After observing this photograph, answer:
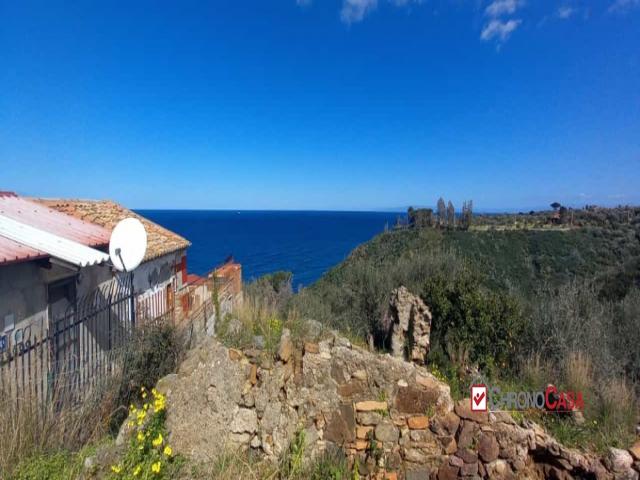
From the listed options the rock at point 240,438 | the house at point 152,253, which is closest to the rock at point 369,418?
the rock at point 240,438

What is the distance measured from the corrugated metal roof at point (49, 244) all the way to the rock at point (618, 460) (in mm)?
7912

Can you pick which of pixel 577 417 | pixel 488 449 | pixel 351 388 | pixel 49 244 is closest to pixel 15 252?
pixel 49 244

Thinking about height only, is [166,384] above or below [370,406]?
above

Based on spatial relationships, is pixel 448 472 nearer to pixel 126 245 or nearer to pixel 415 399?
pixel 415 399

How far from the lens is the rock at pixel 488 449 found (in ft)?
13.6

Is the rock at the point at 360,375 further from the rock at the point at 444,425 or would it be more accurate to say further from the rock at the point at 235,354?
the rock at the point at 235,354

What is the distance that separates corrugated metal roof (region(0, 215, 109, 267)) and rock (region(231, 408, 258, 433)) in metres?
4.10

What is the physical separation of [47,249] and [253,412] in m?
4.71

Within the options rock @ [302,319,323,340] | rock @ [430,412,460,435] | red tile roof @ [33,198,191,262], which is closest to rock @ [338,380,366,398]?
rock @ [302,319,323,340]

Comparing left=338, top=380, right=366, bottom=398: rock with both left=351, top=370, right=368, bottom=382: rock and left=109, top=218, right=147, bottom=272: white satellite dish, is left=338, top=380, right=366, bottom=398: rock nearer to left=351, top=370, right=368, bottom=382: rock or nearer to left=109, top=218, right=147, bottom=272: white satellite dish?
left=351, top=370, right=368, bottom=382: rock

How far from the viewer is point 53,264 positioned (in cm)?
637

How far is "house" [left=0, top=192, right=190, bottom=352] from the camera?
553cm

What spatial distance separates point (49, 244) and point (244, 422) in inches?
193

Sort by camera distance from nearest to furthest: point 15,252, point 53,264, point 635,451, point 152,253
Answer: point 635,451
point 15,252
point 53,264
point 152,253
